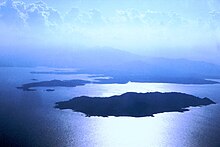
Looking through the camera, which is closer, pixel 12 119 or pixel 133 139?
pixel 133 139

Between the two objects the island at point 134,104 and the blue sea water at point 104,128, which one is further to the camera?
the island at point 134,104

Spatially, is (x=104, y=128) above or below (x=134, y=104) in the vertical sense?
below

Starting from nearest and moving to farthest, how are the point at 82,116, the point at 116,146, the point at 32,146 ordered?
the point at 32,146
the point at 116,146
the point at 82,116

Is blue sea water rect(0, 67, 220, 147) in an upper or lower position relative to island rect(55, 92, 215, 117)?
lower

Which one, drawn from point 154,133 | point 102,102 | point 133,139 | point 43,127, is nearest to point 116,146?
point 133,139

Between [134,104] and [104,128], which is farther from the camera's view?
[134,104]

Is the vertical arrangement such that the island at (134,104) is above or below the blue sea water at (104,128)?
above

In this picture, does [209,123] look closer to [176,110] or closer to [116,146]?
[176,110]

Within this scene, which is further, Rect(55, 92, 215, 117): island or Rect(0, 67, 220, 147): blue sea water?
Rect(55, 92, 215, 117): island
